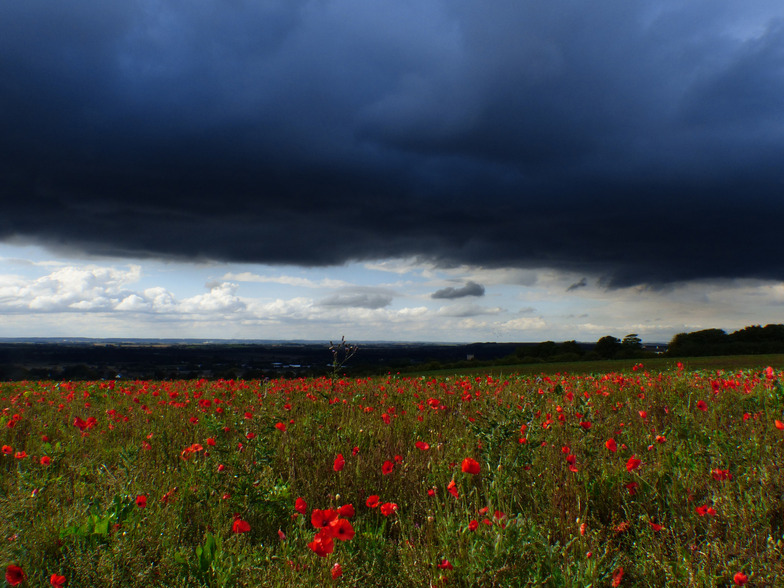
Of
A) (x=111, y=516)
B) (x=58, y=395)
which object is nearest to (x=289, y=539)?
(x=111, y=516)

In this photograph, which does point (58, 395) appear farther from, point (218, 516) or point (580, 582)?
point (580, 582)

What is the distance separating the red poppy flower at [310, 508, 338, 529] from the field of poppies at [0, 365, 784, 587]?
0.02m

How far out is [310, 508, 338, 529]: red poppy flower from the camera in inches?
87.4

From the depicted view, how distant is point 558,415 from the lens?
489 centimetres

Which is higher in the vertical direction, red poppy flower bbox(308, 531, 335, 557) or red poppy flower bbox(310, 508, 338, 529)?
red poppy flower bbox(310, 508, 338, 529)

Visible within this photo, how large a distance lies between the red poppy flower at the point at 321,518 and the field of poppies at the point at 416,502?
0.6 inches

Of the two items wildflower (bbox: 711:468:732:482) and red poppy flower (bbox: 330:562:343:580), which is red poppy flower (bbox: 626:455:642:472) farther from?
red poppy flower (bbox: 330:562:343:580)

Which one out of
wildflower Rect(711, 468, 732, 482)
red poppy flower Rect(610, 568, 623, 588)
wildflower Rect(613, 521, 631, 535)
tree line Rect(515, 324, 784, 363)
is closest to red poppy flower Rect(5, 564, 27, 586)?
red poppy flower Rect(610, 568, 623, 588)

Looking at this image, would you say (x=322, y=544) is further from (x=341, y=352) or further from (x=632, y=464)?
(x=341, y=352)

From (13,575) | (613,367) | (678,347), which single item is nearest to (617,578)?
(13,575)

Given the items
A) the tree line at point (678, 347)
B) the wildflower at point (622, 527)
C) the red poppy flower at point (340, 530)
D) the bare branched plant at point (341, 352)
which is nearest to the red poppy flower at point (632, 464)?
the wildflower at point (622, 527)

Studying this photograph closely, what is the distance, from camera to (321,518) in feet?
7.43

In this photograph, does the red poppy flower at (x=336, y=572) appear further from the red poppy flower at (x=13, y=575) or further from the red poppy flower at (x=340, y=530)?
the red poppy flower at (x=13, y=575)

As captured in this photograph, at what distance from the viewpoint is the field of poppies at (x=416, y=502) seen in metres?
2.52
